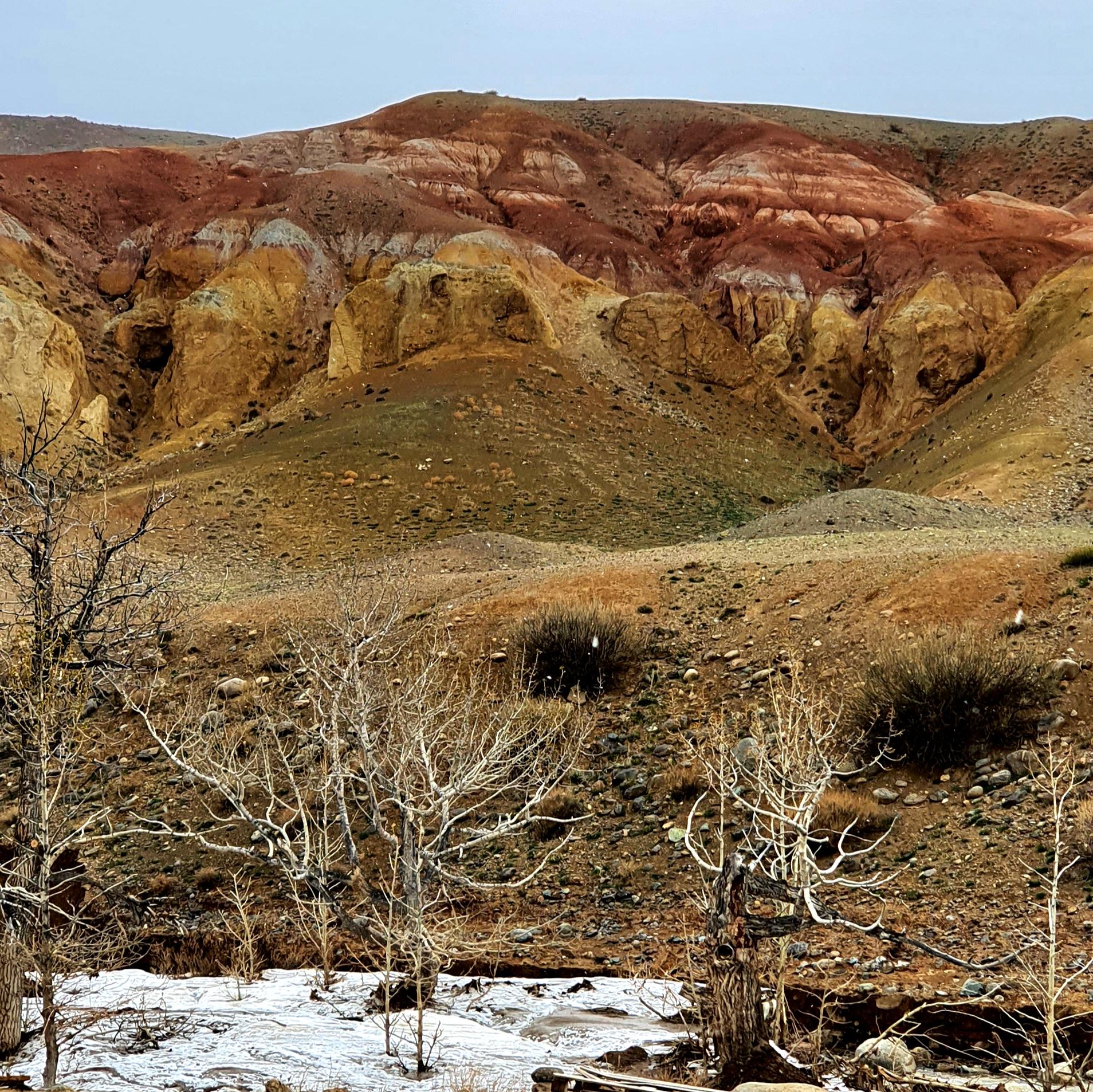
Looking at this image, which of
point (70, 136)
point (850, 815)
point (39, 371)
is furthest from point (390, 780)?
point (70, 136)

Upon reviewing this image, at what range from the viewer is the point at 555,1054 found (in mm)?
7316

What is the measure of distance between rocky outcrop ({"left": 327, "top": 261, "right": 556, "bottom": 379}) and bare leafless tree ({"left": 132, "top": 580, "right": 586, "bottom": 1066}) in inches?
1223

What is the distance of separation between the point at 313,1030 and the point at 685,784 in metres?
6.29

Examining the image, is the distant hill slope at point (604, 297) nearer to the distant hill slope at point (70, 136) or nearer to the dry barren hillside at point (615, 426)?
the dry barren hillside at point (615, 426)

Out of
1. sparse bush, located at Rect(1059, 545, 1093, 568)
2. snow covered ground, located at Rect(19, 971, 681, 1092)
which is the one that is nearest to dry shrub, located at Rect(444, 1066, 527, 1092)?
snow covered ground, located at Rect(19, 971, 681, 1092)

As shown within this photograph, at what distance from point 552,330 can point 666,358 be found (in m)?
5.32

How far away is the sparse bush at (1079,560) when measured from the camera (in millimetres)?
15297

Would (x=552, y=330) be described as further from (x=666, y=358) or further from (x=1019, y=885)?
(x=1019, y=885)

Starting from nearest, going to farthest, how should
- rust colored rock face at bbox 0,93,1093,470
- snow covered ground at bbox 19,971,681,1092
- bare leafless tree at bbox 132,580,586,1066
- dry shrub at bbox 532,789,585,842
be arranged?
snow covered ground at bbox 19,971,681,1092
bare leafless tree at bbox 132,580,586,1066
dry shrub at bbox 532,789,585,842
rust colored rock face at bbox 0,93,1093,470

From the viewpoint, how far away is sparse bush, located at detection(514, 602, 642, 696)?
15.9 metres

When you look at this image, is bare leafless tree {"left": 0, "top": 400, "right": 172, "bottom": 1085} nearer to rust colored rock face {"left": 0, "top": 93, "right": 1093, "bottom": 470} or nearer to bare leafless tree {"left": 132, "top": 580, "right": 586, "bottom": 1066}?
bare leafless tree {"left": 132, "top": 580, "right": 586, "bottom": 1066}

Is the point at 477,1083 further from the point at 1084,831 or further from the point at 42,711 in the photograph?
the point at 1084,831

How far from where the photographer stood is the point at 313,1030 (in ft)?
26.0

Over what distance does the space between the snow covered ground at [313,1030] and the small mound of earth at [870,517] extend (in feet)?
57.4
